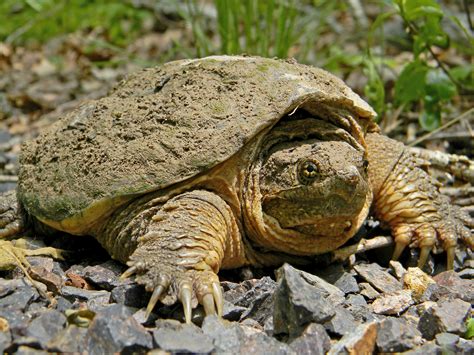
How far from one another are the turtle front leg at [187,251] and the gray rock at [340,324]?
426 mm

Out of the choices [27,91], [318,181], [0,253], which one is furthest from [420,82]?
[27,91]

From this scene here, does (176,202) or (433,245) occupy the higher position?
(176,202)

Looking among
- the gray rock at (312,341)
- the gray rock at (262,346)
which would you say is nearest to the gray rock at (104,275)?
the gray rock at (262,346)

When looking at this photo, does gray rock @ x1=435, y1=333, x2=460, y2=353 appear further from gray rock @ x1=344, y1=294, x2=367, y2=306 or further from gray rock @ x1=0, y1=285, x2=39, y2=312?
gray rock @ x1=0, y1=285, x2=39, y2=312

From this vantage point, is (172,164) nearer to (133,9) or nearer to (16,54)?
(16,54)

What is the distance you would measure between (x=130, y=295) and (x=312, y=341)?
78 centimetres

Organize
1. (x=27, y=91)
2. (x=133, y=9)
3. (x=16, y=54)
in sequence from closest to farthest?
(x=27, y=91)
(x=16, y=54)
(x=133, y=9)

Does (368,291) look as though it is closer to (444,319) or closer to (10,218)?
(444,319)

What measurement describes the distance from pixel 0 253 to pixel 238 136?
121 cm

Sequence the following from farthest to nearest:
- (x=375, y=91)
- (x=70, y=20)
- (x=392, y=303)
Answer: (x=70, y=20)
(x=375, y=91)
(x=392, y=303)

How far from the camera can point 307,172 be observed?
2.65m

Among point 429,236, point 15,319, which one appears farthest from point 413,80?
point 15,319

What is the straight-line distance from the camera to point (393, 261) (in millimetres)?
3105

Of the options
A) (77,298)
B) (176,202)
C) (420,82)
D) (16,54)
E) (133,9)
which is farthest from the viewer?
(133,9)
